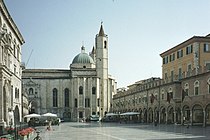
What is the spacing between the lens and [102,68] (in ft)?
→ 348

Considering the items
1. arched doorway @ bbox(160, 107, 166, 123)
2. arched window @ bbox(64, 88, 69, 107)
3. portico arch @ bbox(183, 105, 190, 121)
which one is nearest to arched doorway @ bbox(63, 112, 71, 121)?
arched window @ bbox(64, 88, 69, 107)

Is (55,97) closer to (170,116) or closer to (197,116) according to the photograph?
(170,116)

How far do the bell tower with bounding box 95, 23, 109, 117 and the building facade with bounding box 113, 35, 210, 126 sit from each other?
3166 cm

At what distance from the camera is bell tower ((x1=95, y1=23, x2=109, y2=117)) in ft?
344

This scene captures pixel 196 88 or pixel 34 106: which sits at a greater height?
pixel 196 88

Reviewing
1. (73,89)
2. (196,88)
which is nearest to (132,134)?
(196,88)

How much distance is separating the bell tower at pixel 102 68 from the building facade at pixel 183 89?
104 ft

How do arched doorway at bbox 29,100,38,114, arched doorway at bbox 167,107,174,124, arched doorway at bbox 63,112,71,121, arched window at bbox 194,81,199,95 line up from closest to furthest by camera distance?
arched window at bbox 194,81,199,95 < arched doorway at bbox 167,107,174,124 < arched doorway at bbox 29,100,38,114 < arched doorway at bbox 63,112,71,121

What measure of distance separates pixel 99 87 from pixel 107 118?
606 inches

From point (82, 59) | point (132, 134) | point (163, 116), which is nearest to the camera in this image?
point (132, 134)

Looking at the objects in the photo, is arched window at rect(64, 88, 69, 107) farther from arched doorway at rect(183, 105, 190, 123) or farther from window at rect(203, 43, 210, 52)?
window at rect(203, 43, 210, 52)

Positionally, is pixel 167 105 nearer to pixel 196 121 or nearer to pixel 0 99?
pixel 196 121

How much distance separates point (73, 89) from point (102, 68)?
1055 cm

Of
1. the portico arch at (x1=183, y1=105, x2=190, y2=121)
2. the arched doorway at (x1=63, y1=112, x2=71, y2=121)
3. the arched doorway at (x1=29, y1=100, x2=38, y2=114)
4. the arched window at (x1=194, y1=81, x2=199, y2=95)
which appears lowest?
the arched doorway at (x1=63, y1=112, x2=71, y2=121)
